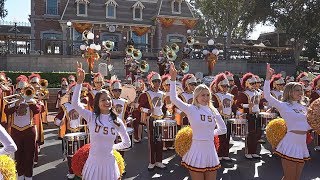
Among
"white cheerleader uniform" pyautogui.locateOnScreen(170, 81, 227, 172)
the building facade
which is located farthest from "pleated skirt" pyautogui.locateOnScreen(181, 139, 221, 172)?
the building facade

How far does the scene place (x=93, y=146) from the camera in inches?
168

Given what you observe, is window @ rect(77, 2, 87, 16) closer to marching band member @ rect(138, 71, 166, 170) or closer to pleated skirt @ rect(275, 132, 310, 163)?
marching band member @ rect(138, 71, 166, 170)

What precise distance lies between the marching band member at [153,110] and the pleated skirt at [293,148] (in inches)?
108

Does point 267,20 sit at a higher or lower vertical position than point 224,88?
higher

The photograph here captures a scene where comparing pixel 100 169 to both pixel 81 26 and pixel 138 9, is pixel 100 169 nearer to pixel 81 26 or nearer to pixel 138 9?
pixel 81 26

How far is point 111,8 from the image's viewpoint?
3127 centimetres

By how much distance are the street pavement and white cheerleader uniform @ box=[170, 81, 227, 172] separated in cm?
237

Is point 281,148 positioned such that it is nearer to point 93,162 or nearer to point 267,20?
point 93,162

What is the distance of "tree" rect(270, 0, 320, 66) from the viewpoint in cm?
3250

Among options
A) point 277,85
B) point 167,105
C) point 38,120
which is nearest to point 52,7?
point 167,105

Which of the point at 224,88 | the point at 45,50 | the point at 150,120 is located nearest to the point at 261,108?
the point at 224,88

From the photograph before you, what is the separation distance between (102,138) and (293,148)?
103 inches

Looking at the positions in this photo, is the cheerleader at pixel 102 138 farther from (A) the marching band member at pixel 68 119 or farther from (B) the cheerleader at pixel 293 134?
(A) the marching band member at pixel 68 119

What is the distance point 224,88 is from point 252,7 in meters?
28.0
